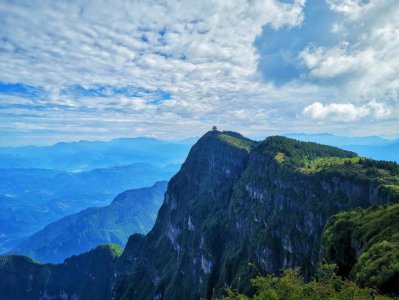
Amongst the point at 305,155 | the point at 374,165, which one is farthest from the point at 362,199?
the point at 305,155

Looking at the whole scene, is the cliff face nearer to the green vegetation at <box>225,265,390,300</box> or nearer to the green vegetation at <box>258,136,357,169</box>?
the green vegetation at <box>258,136,357,169</box>

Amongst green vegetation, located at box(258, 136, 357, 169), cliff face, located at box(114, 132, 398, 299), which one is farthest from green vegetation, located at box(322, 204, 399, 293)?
green vegetation, located at box(258, 136, 357, 169)

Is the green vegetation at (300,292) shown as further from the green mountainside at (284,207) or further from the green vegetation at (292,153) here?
the green vegetation at (292,153)

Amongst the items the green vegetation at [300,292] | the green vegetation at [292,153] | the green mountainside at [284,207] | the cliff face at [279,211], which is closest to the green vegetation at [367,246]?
the green vegetation at [300,292]

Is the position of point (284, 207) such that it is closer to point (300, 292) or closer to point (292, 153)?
point (292, 153)

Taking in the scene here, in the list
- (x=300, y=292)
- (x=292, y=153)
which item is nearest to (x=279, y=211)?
(x=292, y=153)

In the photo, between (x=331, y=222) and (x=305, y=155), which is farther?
(x=305, y=155)

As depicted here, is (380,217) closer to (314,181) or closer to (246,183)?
(314,181)

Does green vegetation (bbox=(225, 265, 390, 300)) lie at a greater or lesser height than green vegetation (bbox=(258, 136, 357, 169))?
lesser
